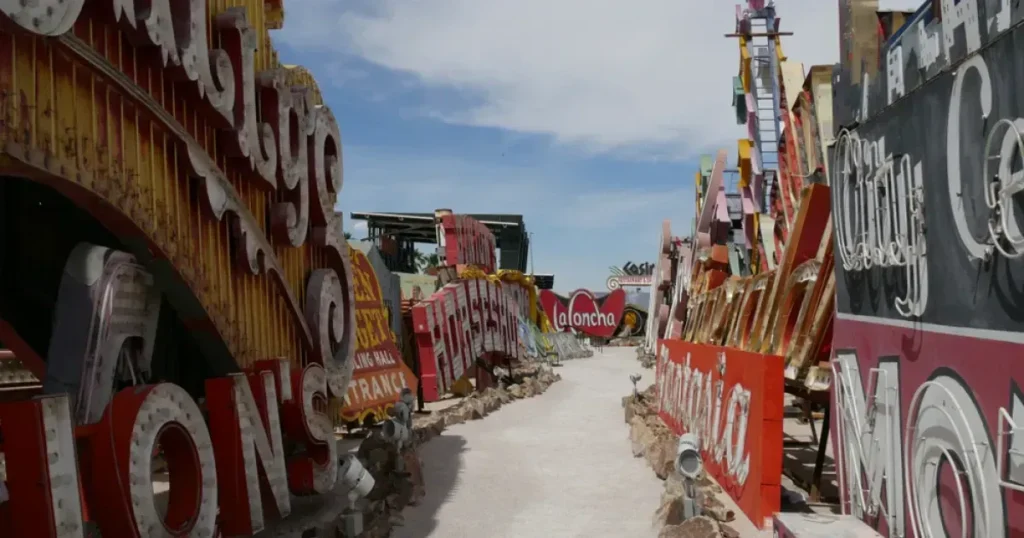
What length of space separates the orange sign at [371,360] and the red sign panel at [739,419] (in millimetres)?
5011

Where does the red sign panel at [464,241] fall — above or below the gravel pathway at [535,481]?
above

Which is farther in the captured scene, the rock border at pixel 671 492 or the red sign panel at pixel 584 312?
the red sign panel at pixel 584 312

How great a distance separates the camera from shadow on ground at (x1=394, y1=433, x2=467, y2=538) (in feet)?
26.9

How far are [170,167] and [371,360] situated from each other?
8.43 metres

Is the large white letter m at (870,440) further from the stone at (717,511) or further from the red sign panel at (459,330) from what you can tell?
the red sign panel at (459,330)

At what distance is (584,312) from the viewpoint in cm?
Answer: 4522

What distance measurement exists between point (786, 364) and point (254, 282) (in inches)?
200

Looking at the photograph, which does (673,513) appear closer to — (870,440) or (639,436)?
(870,440)

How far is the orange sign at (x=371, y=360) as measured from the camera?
13320 millimetres

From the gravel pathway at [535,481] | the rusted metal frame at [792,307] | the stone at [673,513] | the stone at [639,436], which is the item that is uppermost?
the rusted metal frame at [792,307]

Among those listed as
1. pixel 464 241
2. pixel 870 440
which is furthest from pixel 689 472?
pixel 464 241

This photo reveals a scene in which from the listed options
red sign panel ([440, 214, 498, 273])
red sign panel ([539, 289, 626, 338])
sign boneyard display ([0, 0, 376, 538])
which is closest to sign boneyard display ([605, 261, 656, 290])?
red sign panel ([539, 289, 626, 338])

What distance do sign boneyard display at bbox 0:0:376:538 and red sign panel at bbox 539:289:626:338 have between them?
35134mm

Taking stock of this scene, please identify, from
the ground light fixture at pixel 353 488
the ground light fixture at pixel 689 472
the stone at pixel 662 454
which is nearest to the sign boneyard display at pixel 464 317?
the stone at pixel 662 454
